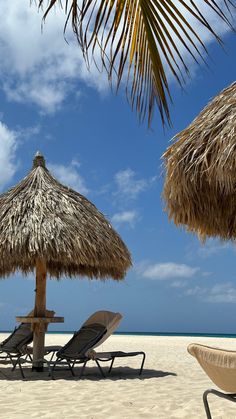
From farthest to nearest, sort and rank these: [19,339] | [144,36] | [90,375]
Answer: [19,339] → [90,375] → [144,36]

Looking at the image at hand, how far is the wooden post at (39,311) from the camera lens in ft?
25.0

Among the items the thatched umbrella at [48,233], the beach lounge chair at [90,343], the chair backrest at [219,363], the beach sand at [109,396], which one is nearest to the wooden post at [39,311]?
the thatched umbrella at [48,233]

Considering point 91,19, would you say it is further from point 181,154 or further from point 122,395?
point 122,395

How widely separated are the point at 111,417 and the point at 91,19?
2.99 metres

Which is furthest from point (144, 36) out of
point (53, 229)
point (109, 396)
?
point (53, 229)

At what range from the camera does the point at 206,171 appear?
4.46 metres

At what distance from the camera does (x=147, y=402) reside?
16.1ft

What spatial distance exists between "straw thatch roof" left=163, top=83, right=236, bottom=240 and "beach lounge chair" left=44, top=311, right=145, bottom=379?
7.08ft

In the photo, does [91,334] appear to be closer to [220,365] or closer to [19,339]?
[19,339]

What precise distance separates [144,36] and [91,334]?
17.4 ft

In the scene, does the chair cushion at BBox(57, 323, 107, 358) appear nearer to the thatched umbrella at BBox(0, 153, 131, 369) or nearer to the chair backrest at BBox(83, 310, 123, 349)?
the chair backrest at BBox(83, 310, 123, 349)

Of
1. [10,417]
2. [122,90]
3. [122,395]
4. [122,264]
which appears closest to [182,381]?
[122,395]

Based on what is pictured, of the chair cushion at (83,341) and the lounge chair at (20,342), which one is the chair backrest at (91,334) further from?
the lounge chair at (20,342)

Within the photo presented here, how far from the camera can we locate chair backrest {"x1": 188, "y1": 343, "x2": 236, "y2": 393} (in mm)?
3010
